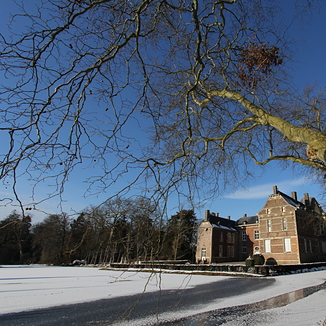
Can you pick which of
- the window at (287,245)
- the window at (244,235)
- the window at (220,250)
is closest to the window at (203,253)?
the window at (220,250)

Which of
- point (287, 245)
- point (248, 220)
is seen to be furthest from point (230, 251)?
point (287, 245)

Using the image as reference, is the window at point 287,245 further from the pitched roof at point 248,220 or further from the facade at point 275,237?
the pitched roof at point 248,220

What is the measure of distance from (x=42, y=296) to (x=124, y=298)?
3125 millimetres

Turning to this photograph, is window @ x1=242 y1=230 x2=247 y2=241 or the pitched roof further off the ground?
the pitched roof

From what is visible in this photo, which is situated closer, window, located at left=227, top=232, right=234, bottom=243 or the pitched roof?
window, located at left=227, top=232, right=234, bottom=243

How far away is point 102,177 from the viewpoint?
2.72 meters

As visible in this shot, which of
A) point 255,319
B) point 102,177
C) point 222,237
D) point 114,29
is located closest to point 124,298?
point 255,319

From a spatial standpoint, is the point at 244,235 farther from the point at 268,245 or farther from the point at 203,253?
the point at 268,245

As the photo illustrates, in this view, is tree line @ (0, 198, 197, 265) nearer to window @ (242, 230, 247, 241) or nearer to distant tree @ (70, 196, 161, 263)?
distant tree @ (70, 196, 161, 263)

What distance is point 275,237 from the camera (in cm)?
3241

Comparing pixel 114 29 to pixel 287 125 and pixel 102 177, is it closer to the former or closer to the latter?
pixel 102 177

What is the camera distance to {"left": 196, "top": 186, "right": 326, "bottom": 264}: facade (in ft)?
101

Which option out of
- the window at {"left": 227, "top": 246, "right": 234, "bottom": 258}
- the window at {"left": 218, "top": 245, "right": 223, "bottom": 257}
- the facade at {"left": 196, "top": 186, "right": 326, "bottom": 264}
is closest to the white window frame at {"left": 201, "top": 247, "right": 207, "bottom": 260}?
the facade at {"left": 196, "top": 186, "right": 326, "bottom": 264}

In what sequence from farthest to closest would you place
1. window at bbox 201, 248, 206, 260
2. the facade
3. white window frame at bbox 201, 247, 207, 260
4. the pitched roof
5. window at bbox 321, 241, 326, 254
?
the pitched roof
window at bbox 201, 248, 206, 260
white window frame at bbox 201, 247, 207, 260
window at bbox 321, 241, 326, 254
the facade
